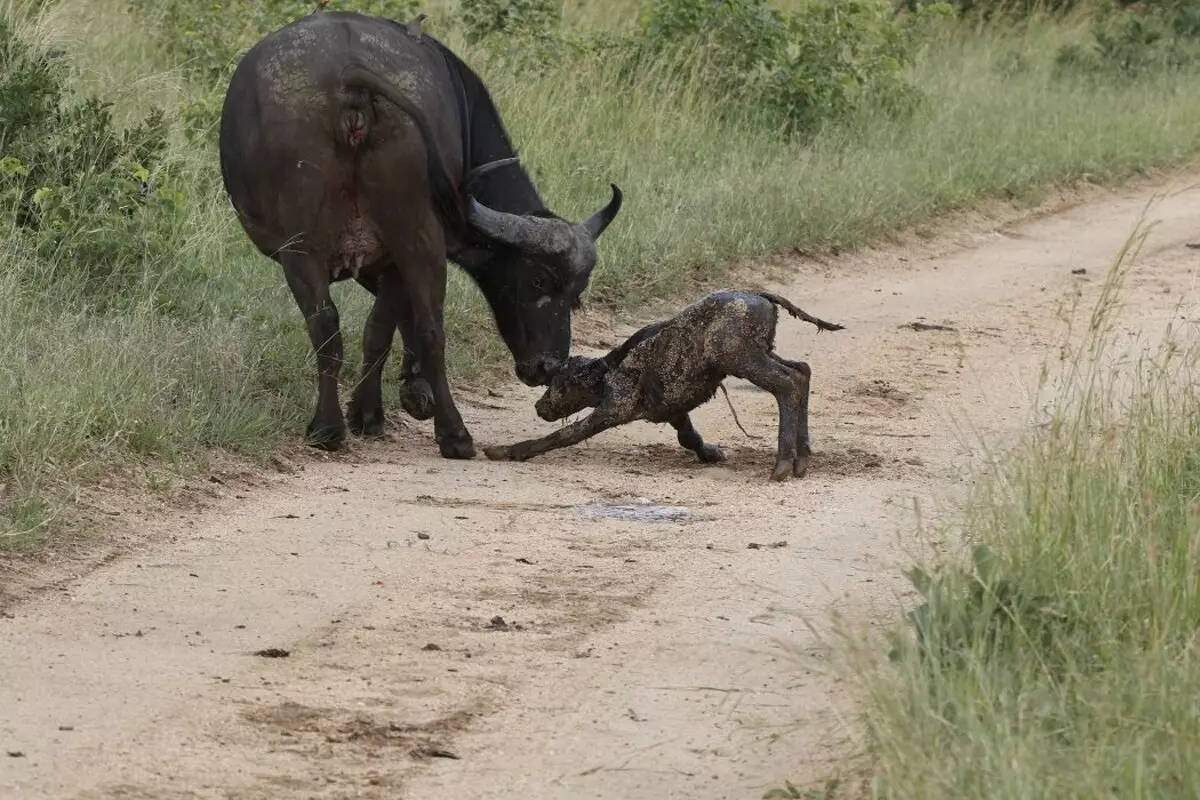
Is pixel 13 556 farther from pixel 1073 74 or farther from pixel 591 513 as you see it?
pixel 1073 74

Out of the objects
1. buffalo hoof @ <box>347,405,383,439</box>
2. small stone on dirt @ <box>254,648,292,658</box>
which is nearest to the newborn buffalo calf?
buffalo hoof @ <box>347,405,383,439</box>

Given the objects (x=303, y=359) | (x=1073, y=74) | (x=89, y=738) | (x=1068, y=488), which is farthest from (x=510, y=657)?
(x=1073, y=74)

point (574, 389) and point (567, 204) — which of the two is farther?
point (567, 204)

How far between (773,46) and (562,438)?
26.4ft

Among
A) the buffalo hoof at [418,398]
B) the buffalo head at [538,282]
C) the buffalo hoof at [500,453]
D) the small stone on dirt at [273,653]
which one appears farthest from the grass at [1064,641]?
the buffalo hoof at [418,398]

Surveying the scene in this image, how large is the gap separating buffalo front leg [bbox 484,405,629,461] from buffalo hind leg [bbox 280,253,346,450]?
2.06 ft

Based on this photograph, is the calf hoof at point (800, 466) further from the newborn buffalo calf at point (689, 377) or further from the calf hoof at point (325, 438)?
the calf hoof at point (325, 438)

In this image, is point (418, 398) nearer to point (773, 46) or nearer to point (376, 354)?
point (376, 354)

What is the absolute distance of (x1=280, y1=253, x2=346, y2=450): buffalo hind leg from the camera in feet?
25.0

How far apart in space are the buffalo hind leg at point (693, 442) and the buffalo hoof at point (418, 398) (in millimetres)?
1030

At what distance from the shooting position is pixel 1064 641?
448cm

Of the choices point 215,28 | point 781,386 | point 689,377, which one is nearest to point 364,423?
point 689,377

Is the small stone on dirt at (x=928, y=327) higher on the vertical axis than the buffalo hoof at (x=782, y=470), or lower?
lower

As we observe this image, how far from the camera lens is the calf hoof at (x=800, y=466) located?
757 centimetres
